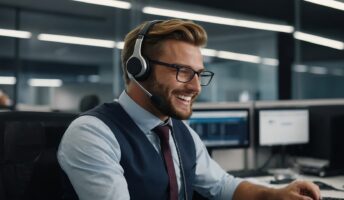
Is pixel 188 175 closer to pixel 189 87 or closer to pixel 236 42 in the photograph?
pixel 189 87

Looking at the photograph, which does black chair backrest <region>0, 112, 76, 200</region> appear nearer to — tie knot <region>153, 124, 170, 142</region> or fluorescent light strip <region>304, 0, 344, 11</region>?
tie knot <region>153, 124, 170, 142</region>

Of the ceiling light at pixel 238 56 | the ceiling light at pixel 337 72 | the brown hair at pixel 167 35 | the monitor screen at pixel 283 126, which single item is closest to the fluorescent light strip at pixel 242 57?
the ceiling light at pixel 238 56

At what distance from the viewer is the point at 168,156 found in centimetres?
107

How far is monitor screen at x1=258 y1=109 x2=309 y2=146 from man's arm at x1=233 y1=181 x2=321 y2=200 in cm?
101

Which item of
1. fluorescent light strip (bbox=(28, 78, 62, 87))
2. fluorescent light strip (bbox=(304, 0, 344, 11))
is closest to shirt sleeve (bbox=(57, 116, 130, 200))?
fluorescent light strip (bbox=(304, 0, 344, 11))

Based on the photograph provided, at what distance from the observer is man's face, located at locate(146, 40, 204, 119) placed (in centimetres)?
103

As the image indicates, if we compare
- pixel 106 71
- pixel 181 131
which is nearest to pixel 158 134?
pixel 181 131

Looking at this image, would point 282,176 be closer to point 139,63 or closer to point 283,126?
point 283,126

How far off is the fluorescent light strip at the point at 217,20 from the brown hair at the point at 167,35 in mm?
4134

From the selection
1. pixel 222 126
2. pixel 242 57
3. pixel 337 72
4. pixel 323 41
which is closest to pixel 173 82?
pixel 222 126

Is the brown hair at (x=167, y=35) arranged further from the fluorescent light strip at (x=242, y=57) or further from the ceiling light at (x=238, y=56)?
the ceiling light at (x=238, y=56)

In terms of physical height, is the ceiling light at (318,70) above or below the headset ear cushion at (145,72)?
above

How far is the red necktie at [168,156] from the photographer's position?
1.04m

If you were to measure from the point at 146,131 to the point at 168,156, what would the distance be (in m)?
0.08
